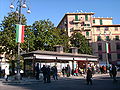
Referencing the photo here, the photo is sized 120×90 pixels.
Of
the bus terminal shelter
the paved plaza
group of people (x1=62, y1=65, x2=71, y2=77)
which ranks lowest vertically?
the paved plaza

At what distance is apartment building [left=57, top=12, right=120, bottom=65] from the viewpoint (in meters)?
65.2

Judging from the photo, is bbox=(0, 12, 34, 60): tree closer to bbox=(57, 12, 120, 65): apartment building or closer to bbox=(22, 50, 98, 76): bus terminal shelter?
bbox=(22, 50, 98, 76): bus terminal shelter

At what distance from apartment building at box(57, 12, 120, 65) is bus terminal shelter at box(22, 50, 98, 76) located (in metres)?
33.9

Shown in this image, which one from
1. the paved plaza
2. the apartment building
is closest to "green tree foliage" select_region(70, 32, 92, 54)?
the apartment building

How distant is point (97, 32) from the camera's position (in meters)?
66.6

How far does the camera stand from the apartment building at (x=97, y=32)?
214ft

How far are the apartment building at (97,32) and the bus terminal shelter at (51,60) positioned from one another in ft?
111

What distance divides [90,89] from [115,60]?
179 ft

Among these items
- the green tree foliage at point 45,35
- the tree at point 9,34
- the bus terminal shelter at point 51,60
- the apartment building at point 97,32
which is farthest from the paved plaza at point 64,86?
the apartment building at point 97,32

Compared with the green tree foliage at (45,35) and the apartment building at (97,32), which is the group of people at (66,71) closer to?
the green tree foliage at (45,35)

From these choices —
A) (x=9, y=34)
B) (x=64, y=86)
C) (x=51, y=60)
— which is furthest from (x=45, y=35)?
(x=64, y=86)

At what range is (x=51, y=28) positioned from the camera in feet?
135

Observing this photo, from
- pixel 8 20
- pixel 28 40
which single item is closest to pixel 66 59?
pixel 28 40

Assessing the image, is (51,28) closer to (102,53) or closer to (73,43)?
(73,43)
